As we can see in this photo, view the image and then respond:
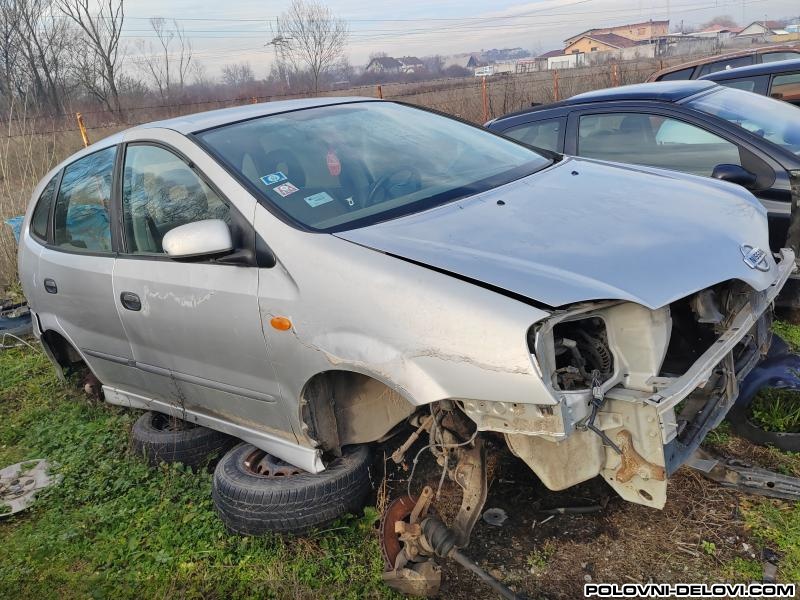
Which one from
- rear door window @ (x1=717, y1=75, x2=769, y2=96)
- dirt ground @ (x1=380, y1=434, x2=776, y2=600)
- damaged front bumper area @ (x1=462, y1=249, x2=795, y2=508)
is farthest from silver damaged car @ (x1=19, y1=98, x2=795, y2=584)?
rear door window @ (x1=717, y1=75, x2=769, y2=96)

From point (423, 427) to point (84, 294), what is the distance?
214 centimetres

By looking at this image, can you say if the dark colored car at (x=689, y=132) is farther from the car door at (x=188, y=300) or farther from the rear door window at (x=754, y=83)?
the car door at (x=188, y=300)

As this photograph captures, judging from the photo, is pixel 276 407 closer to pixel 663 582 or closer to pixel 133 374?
pixel 133 374

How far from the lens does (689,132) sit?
4645mm

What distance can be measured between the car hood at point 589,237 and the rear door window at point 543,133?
225cm

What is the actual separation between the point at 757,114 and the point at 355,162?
354 centimetres

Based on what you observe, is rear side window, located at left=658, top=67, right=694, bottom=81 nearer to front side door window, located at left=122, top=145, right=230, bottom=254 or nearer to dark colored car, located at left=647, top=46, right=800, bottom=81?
dark colored car, located at left=647, top=46, right=800, bottom=81

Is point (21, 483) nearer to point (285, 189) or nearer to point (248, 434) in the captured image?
point (248, 434)

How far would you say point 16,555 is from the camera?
3.14 metres

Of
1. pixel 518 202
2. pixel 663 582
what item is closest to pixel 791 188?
pixel 518 202

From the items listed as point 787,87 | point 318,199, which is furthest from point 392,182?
point 787,87

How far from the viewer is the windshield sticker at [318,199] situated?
9.02 ft

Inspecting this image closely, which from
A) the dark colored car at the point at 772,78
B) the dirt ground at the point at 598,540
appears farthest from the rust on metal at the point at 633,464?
the dark colored car at the point at 772,78

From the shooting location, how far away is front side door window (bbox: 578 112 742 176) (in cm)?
454
